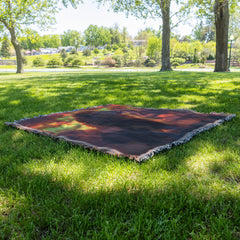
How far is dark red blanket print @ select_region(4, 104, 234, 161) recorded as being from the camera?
99.7 inches

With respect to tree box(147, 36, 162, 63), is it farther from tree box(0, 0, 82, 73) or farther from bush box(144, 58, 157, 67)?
tree box(0, 0, 82, 73)

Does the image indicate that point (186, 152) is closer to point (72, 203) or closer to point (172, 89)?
point (72, 203)

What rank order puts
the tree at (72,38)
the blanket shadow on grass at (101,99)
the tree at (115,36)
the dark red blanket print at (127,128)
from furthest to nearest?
the tree at (72,38)
the tree at (115,36)
the blanket shadow on grass at (101,99)
the dark red blanket print at (127,128)

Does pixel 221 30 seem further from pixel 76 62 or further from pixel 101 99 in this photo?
pixel 76 62

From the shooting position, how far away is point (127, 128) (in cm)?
324

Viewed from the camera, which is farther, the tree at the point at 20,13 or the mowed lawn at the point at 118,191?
the tree at the point at 20,13

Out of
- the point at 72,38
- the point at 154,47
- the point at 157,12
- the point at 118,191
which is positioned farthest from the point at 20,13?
the point at 72,38

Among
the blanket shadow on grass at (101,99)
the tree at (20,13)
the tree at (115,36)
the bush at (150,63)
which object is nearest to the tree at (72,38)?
the tree at (115,36)

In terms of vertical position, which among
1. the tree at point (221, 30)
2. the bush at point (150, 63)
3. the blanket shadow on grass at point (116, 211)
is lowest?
the blanket shadow on grass at point (116, 211)

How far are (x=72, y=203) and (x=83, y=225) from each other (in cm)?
23

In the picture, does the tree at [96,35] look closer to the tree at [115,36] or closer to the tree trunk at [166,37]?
the tree at [115,36]

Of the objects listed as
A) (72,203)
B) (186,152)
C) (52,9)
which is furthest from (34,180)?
(52,9)

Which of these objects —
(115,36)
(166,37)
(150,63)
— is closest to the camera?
(166,37)

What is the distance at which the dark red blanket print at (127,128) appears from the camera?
253cm
